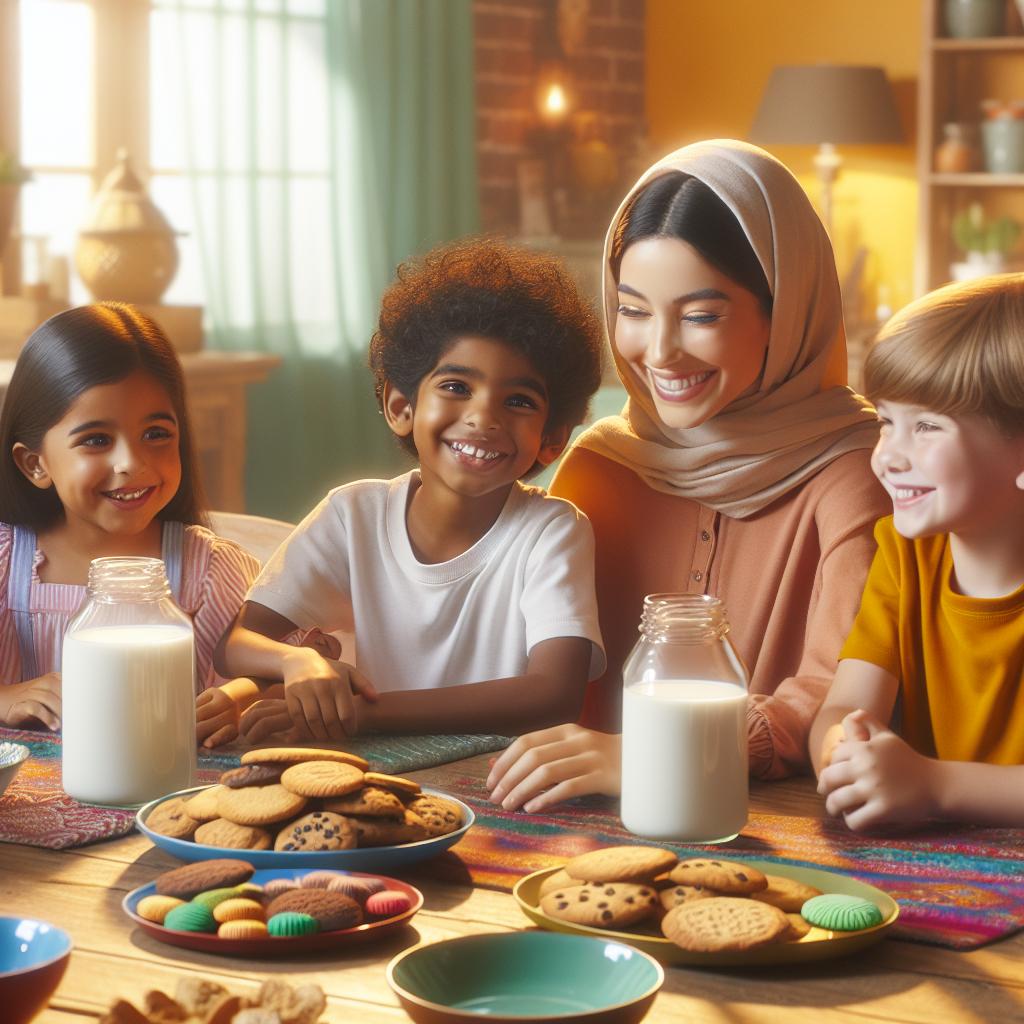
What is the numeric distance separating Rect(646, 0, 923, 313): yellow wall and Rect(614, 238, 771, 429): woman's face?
4242mm

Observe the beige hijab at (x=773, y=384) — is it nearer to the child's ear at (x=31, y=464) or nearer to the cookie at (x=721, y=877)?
the child's ear at (x=31, y=464)

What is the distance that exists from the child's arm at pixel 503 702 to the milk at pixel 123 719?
0.28m

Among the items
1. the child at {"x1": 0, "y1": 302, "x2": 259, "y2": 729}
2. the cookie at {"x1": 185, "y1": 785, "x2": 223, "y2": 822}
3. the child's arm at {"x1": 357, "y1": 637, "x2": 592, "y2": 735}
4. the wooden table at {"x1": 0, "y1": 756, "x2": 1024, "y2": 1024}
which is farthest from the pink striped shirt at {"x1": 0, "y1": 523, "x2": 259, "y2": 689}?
the wooden table at {"x1": 0, "y1": 756, "x2": 1024, "y2": 1024}

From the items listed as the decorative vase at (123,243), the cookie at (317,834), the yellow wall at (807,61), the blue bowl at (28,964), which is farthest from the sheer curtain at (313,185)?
the blue bowl at (28,964)

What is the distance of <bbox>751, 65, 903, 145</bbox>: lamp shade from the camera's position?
17.4 ft

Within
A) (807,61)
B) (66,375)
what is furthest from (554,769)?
(807,61)

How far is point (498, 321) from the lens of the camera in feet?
5.67

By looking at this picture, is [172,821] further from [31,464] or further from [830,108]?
[830,108]

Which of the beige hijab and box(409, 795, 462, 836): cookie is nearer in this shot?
box(409, 795, 462, 836): cookie

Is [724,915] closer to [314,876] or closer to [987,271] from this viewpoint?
[314,876]

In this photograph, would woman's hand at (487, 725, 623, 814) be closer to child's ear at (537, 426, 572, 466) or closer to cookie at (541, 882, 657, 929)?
cookie at (541, 882, 657, 929)

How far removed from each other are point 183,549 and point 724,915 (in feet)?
3.67

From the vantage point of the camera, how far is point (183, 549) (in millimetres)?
1889

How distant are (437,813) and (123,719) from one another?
0.92ft
